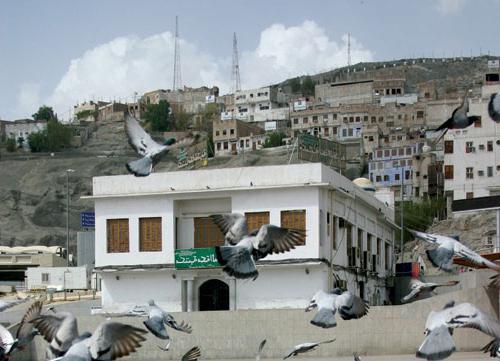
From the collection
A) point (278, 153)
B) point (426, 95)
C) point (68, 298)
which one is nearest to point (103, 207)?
point (68, 298)

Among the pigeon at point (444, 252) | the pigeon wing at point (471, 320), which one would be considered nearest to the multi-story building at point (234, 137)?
the pigeon at point (444, 252)

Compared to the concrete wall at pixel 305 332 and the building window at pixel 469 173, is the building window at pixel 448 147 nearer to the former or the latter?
the building window at pixel 469 173

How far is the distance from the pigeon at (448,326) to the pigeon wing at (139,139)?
19.8ft

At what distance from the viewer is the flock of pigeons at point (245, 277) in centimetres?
2183

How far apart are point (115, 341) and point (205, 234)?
1003 inches

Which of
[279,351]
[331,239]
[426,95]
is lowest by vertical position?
[279,351]

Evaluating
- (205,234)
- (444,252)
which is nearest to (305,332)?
(205,234)

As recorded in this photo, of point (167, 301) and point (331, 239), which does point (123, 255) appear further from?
point (331, 239)

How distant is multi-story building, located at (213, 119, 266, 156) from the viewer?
181m

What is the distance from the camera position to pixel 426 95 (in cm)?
19588

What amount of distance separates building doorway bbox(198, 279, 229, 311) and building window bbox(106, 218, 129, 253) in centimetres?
332

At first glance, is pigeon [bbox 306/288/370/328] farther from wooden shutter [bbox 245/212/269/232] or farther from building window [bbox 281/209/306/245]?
wooden shutter [bbox 245/212/269/232]

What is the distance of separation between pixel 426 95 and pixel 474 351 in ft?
522

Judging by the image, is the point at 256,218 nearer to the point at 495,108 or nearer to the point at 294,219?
the point at 294,219
